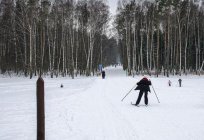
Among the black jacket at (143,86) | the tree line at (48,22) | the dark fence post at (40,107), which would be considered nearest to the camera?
the dark fence post at (40,107)

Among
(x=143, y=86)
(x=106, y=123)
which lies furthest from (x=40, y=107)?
(x=143, y=86)

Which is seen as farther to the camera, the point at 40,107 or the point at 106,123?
the point at 106,123

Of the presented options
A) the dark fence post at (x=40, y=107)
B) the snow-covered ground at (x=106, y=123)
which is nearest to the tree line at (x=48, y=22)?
the snow-covered ground at (x=106, y=123)

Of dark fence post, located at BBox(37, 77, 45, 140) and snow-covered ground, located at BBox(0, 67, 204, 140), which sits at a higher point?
dark fence post, located at BBox(37, 77, 45, 140)

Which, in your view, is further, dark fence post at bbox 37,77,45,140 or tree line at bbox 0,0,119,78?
tree line at bbox 0,0,119,78

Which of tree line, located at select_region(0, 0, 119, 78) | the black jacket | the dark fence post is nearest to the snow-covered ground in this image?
the black jacket

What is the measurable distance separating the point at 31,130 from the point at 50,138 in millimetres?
1084

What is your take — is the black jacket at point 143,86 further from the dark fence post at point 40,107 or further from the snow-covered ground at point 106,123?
the dark fence post at point 40,107

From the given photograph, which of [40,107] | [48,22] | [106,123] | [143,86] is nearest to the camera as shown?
[40,107]

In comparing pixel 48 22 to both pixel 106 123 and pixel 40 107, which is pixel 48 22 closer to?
pixel 106 123

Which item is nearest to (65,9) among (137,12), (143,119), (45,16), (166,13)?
(45,16)

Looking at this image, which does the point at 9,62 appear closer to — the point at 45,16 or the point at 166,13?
the point at 45,16

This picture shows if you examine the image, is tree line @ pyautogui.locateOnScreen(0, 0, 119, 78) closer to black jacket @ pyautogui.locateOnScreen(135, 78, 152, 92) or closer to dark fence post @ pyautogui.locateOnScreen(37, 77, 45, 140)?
black jacket @ pyautogui.locateOnScreen(135, 78, 152, 92)

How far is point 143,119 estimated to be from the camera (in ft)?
31.5
